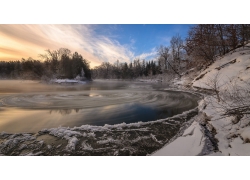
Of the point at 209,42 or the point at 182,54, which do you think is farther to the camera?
the point at 182,54

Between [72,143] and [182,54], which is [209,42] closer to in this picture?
[182,54]

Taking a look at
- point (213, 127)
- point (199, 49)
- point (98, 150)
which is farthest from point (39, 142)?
point (199, 49)

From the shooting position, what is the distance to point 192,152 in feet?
7.11

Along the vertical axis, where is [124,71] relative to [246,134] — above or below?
above

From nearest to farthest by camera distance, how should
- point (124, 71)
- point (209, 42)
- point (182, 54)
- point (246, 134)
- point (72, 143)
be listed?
point (246, 134), point (72, 143), point (209, 42), point (182, 54), point (124, 71)

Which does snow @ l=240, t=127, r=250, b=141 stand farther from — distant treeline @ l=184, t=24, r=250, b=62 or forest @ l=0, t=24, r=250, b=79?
distant treeline @ l=184, t=24, r=250, b=62

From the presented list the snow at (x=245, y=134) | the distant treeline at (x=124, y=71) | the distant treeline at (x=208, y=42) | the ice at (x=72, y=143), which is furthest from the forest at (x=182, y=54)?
the distant treeline at (x=124, y=71)

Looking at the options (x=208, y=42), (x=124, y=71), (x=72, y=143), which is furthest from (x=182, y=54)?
(x=124, y=71)

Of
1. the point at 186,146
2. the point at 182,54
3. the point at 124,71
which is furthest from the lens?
the point at 124,71

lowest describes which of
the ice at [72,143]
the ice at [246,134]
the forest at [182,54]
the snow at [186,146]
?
the ice at [72,143]

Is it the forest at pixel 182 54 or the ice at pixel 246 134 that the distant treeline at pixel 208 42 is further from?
the ice at pixel 246 134

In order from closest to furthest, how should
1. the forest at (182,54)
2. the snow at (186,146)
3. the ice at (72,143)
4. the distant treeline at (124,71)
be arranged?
the snow at (186,146) → the ice at (72,143) → the forest at (182,54) → the distant treeline at (124,71)

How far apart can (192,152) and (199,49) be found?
8.93 metres

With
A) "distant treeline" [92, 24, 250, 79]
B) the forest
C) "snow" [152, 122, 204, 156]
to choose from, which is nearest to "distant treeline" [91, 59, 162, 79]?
the forest
